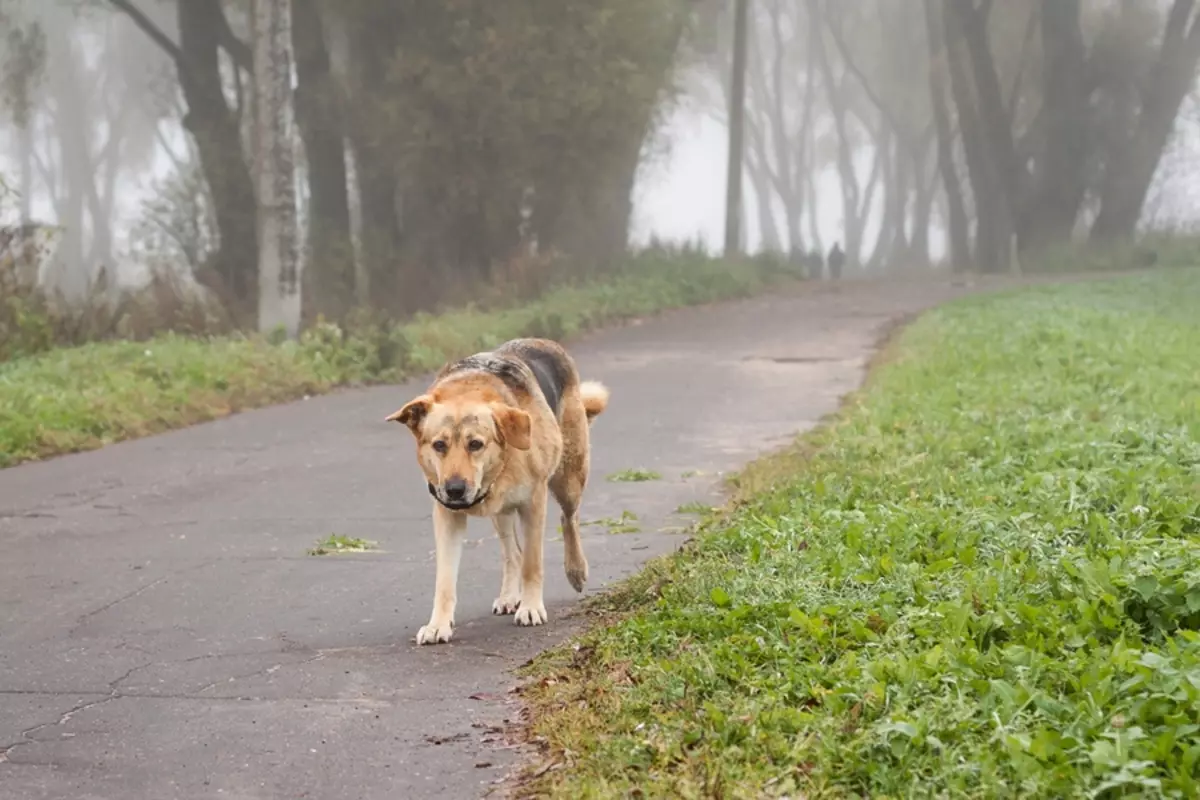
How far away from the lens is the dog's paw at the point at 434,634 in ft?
21.7

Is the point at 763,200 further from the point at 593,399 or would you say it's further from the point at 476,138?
the point at 593,399

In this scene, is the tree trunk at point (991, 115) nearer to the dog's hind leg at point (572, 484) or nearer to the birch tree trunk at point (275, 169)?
the birch tree trunk at point (275, 169)

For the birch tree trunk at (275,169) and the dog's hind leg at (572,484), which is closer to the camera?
the dog's hind leg at (572,484)

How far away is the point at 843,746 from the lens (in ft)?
14.2

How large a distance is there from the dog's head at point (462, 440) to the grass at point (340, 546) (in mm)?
2287

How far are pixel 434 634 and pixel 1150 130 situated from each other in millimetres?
36305

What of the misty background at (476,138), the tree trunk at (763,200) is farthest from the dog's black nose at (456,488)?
the tree trunk at (763,200)

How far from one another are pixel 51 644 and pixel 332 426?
7.40 metres

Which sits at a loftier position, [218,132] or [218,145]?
[218,132]

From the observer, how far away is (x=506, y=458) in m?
6.76

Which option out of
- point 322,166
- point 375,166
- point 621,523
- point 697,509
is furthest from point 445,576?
point 322,166

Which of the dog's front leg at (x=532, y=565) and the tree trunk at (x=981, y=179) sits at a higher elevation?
the tree trunk at (x=981, y=179)

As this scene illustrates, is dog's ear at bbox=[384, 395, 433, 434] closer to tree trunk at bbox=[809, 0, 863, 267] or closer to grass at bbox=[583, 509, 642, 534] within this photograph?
grass at bbox=[583, 509, 642, 534]

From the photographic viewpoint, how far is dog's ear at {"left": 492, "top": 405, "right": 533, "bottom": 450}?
6629 mm
